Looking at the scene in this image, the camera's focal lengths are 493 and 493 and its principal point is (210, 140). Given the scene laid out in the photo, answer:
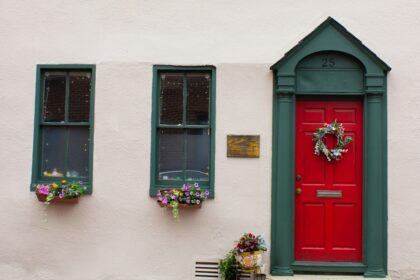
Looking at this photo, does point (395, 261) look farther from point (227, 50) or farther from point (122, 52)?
point (122, 52)

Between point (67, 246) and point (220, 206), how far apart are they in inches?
83.6

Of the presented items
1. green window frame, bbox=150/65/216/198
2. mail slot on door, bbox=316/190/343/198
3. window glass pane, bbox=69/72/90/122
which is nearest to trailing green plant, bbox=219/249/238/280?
green window frame, bbox=150/65/216/198

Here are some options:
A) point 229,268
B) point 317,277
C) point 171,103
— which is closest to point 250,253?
point 229,268

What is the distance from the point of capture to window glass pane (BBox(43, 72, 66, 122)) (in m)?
6.86

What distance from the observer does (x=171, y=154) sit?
264 inches

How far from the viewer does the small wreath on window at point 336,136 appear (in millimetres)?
6465

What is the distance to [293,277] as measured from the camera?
6.32 m

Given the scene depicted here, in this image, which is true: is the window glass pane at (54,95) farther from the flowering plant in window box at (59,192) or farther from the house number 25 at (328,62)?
the house number 25 at (328,62)

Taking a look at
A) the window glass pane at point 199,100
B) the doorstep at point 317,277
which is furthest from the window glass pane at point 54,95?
the doorstep at point 317,277

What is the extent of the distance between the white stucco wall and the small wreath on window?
610 mm

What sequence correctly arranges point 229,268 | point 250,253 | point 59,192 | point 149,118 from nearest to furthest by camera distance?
point 250,253, point 229,268, point 59,192, point 149,118

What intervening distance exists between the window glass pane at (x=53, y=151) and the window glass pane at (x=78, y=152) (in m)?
0.11

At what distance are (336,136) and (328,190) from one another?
72cm

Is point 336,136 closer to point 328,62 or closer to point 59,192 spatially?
point 328,62
